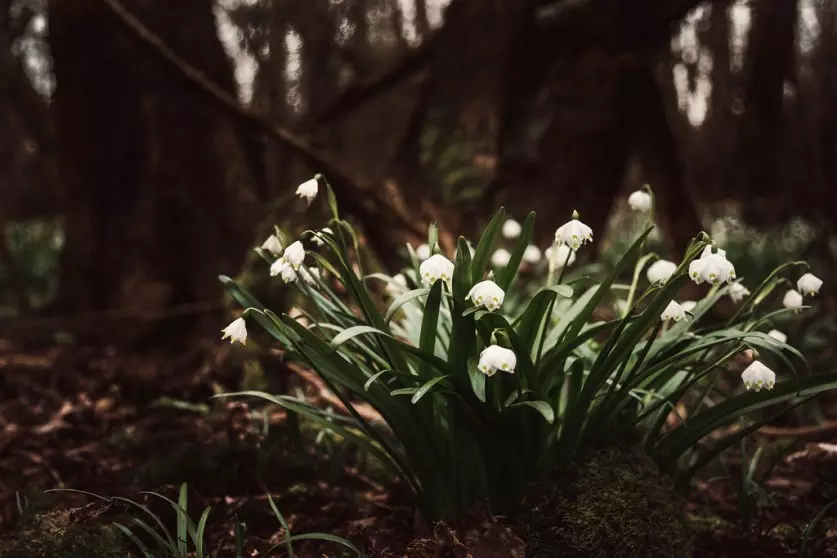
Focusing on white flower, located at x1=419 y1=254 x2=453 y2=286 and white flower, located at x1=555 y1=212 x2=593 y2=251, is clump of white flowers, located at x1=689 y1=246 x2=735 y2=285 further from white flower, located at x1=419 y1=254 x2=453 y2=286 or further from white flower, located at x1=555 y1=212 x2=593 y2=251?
white flower, located at x1=419 y1=254 x2=453 y2=286

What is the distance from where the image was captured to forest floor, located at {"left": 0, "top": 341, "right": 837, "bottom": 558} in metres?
1.95

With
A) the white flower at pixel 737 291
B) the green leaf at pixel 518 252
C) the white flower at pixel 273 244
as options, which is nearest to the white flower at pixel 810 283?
the white flower at pixel 737 291

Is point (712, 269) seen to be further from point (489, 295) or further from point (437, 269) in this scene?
point (437, 269)

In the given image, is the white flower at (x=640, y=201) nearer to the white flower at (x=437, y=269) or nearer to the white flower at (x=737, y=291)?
the white flower at (x=737, y=291)

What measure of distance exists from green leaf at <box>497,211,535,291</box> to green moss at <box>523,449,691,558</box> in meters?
0.49

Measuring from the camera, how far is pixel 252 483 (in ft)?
7.61

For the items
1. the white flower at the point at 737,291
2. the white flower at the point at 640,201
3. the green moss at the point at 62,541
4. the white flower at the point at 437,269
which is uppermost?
the white flower at the point at 640,201

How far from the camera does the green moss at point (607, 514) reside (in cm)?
173

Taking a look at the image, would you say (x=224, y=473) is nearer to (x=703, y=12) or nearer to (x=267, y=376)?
A: (x=267, y=376)

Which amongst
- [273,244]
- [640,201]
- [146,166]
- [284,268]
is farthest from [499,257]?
[146,166]

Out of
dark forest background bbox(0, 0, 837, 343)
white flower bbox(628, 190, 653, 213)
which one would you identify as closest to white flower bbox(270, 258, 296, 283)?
white flower bbox(628, 190, 653, 213)

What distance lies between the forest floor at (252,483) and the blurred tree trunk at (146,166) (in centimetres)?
119

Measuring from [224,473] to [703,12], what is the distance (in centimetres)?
695

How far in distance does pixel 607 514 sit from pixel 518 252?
0.65m
